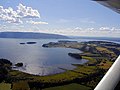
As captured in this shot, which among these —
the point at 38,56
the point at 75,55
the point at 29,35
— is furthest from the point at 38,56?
the point at 75,55

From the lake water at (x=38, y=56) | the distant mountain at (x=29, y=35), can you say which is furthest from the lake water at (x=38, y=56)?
the distant mountain at (x=29, y=35)

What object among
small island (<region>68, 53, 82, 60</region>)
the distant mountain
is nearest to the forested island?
small island (<region>68, 53, 82, 60</region>)

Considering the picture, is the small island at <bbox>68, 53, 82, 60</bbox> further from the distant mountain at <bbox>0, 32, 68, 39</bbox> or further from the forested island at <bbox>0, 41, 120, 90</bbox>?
the distant mountain at <bbox>0, 32, 68, 39</bbox>

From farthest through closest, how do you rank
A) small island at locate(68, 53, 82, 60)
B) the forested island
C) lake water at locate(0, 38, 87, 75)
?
small island at locate(68, 53, 82, 60) → the forested island → lake water at locate(0, 38, 87, 75)

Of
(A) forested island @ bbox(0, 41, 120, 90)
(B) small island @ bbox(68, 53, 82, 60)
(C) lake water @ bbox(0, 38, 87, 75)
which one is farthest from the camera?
(B) small island @ bbox(68, 53, 82, 60)

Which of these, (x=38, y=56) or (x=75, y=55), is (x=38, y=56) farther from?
(x=75, y=55)

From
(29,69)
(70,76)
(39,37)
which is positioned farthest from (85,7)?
(29,69)

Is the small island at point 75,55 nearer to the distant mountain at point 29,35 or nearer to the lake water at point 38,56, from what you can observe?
the lake water at point 38,56
